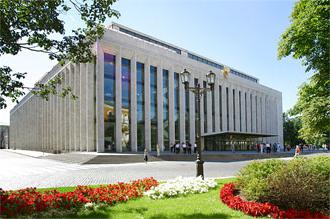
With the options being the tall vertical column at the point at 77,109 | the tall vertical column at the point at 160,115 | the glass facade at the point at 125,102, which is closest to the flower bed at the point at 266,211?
the glass facade at the point at 125,102

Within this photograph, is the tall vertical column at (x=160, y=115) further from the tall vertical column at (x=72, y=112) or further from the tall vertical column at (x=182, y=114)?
the tall vertical column at (x=72, y=112)

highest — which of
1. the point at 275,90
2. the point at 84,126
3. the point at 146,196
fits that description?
the point at 275,90

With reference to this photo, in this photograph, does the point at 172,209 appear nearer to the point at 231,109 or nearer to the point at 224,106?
the point at 224,106

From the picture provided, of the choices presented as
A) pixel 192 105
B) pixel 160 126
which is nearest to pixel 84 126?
pixel 160 126

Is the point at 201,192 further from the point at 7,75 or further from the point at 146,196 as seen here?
the point at 7,75

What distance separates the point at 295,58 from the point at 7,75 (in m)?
11.8

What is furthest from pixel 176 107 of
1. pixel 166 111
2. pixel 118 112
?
pixel 118 112

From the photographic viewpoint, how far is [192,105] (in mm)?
50250

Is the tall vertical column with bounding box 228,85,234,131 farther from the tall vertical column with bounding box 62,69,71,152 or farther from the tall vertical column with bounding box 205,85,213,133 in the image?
the tall vertical column with bounding box 62,69,71,152

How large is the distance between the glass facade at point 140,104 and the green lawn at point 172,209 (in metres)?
32.5

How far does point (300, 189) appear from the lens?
730cm

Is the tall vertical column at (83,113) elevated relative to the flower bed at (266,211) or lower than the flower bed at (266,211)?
elevated

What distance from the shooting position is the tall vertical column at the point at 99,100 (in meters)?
37.2

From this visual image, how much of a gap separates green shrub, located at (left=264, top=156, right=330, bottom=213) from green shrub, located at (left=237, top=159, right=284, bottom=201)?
20 centimetres
